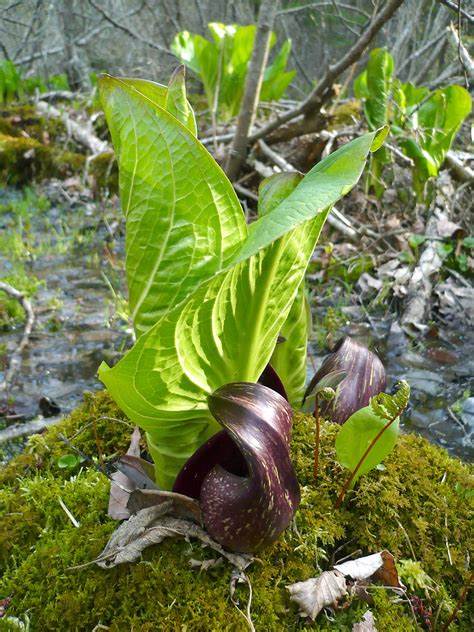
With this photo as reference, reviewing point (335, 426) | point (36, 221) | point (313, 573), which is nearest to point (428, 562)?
point (313, 573)

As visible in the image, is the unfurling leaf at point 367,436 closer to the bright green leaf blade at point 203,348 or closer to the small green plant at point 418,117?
the bright green leaf blade at point 203,348

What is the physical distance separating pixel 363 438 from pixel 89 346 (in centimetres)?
237

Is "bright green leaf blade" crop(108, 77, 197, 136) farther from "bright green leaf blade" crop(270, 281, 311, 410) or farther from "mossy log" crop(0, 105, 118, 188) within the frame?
"mossy log" crop(0, 105, 118, 188)

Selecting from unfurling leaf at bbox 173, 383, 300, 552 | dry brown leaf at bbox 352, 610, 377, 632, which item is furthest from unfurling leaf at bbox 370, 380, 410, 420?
dry brown leaf at bbox 352, 610, 377, 632

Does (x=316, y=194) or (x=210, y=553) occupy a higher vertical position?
(x=316, y=194)

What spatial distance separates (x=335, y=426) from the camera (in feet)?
5.57

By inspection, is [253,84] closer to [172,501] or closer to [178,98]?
[178,98]

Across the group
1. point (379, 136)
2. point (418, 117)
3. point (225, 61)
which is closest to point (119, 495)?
point (379, 136)

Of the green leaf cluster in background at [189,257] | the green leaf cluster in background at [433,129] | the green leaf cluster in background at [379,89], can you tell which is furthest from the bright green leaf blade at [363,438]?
the green leaf cluster in background at [379,89]

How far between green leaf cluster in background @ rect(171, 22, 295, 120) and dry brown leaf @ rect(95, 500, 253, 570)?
15.6 ft

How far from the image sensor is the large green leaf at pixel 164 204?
104 centimetres

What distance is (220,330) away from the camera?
1.23 meters

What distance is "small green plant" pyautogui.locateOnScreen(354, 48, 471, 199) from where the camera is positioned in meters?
4.18

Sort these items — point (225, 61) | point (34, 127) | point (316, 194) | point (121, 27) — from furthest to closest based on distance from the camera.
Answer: point (34, 127), point (121, 27), point (225, 61), point (316, 194)
